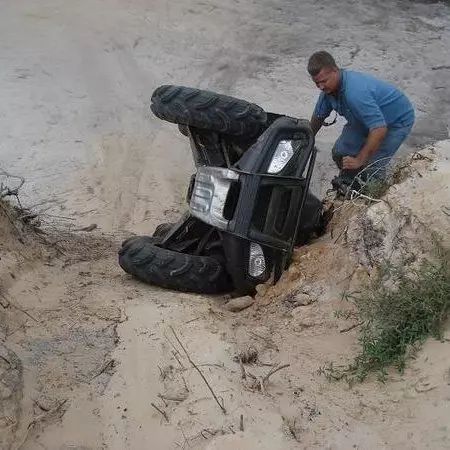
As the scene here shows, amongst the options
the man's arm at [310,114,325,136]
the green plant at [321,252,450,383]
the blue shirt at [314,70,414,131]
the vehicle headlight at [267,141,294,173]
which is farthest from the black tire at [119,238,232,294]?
the man's arm at [310,114,325,136]

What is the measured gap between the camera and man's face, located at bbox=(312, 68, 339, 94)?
19.9 feet

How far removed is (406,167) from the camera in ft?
15.3

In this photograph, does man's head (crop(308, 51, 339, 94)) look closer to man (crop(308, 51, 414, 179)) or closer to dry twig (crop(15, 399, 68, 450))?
man (crop(308, 51, 414, 179))

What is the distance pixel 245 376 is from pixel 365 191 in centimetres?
180

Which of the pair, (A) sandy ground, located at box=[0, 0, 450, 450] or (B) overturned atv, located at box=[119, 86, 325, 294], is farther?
(B) overturned atv, located at box=[119, 86, 325, 294]

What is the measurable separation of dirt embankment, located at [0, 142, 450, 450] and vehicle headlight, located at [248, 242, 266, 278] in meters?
0.17

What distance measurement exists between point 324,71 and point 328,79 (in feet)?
0.27

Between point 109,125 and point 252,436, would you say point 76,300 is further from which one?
point 109,125

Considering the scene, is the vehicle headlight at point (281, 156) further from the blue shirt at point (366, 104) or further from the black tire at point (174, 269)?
the blue shirt at point (366, 104)

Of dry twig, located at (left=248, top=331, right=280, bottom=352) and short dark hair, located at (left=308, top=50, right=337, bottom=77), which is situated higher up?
short dark hair, located at (left=308, top=50, right=337, bottom=77)

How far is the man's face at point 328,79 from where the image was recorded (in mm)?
6062

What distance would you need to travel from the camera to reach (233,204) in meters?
4.64

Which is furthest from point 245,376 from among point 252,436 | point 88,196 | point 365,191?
point 88,196

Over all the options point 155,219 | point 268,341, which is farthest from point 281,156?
point 155,219
